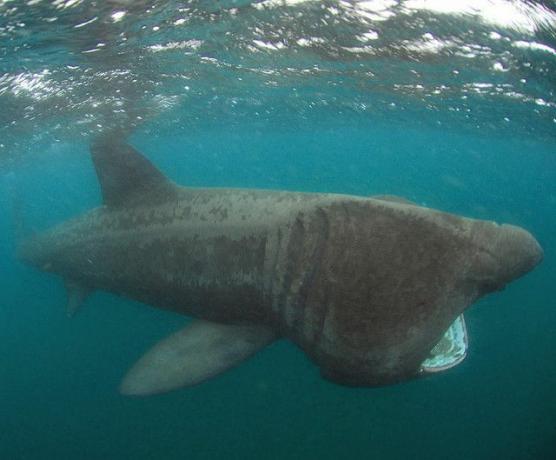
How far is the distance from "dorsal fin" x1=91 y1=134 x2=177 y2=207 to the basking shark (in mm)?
22

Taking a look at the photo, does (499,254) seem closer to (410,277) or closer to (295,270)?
(410,277)

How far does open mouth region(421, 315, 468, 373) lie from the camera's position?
4031mm

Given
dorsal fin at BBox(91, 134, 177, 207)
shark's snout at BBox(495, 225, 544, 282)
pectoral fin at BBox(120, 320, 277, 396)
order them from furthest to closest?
dorsal fin at BBox(91, 134, 177, 207), pectoral fin at BBox(120, 320, 277, 396), shark's snout at BBox(495, 225, 544, 282)

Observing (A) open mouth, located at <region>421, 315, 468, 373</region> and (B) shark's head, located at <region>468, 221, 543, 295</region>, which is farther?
(A) open mouth, located at <region>421, 315, 468, 373</region>

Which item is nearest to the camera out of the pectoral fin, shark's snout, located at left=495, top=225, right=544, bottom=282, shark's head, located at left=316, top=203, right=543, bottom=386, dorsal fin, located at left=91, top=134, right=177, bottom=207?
shark's head, located at left=316, top=203, right=543, bottom=386

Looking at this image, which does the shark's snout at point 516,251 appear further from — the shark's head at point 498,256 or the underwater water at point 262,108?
the underwater water at point 262,108

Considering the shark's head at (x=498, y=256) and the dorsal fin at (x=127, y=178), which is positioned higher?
the shark's head at (x=498, y=256)

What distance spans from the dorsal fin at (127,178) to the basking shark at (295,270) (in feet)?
0.07

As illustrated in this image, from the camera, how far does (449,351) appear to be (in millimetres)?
4188

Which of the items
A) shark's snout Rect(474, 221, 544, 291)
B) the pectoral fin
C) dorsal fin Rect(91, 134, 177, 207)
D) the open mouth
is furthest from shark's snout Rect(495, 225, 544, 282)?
dorsal fin Rect(91, 134, 177, 207)

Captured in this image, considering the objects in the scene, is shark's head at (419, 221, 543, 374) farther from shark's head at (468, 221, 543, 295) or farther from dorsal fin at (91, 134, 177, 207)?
dorsal fin at (91, 134, 177, 207)

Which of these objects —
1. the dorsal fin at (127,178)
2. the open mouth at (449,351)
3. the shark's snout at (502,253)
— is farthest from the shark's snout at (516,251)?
the dorsal fin at (127,178)

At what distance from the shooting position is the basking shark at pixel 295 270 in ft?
11.7

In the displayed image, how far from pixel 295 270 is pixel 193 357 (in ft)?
6.13
